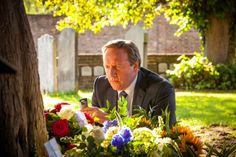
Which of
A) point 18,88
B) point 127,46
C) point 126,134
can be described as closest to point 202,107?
point 127,46

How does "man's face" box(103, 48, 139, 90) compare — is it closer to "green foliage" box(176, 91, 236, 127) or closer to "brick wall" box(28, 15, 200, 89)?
"green foliage" box(176, 91, 236, 127)

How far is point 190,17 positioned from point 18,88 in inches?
465

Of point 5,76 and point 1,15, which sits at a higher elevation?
point 1,15

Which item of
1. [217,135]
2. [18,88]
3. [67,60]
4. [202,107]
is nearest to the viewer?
[18,88]

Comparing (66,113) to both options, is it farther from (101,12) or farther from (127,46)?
(101,12)

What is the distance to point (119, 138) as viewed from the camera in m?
1.86

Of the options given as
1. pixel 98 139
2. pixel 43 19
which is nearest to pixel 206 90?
pixel 98 139

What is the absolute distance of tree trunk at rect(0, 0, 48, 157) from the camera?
68.6 inches

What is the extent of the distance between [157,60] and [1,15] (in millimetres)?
12419

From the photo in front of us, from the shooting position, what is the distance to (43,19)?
2170 centimetres

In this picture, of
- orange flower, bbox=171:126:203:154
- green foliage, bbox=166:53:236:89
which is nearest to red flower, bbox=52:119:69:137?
orange flower, bbox=171:126:203:154

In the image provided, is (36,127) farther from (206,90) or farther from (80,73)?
(80,73)

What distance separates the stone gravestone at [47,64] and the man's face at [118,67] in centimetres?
756

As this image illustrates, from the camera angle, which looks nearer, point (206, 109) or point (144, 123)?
point (144, 123)
